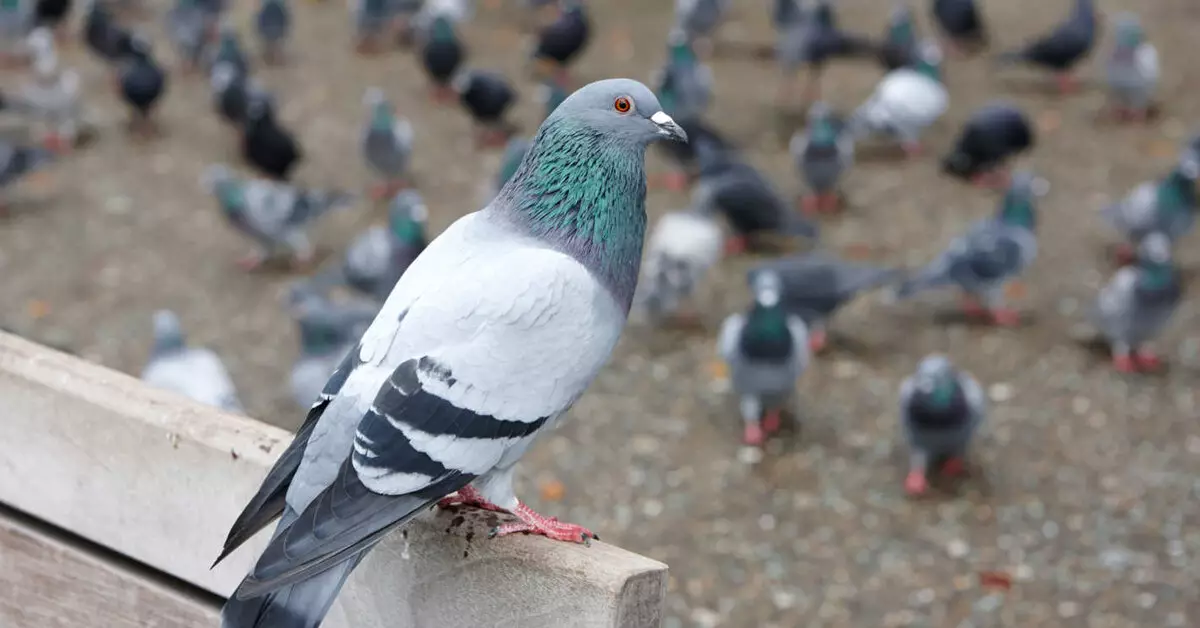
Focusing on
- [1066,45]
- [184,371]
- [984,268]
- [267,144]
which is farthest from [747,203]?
[1066,45]

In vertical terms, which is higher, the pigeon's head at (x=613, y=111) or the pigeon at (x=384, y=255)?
the pigeon's head at (x=613, y=111)

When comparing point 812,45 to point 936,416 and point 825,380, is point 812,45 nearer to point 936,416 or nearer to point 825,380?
point 825,380

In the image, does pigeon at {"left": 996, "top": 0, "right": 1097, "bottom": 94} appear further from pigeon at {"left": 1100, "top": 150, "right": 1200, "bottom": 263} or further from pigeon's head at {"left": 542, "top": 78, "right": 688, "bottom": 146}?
pigeon's head at {"left": 542, "top": 78, "right": 688, "bottom": 146}

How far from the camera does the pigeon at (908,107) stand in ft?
26.2

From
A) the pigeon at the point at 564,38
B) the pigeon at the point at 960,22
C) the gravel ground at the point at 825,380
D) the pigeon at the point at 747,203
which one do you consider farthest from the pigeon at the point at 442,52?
the pigeon at the point at 960,22

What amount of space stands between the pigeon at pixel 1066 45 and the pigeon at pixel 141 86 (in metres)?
5.24

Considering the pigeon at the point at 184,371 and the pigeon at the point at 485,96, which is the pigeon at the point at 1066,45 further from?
the pigeon at the point at 184,371

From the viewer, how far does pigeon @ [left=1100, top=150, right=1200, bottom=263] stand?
259 inches

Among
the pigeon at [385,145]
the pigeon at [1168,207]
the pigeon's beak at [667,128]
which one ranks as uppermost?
the pigeon's beak at [667,128]

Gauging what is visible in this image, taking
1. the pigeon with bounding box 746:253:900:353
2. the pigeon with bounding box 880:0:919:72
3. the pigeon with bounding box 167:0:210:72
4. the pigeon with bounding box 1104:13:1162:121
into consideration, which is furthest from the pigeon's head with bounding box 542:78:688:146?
the pigeon with bounding box 167:0:210:72

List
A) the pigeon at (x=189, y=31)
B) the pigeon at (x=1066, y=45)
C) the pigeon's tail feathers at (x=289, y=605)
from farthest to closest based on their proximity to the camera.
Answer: the pigeon at (x=189, y=31), the pigeon at (x=1066, y=45), the pigeon's tail feathers at (x=289, y=605)

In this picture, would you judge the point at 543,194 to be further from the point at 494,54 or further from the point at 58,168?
the point at 494,54

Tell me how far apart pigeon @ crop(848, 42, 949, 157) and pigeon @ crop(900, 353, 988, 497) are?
3229mm

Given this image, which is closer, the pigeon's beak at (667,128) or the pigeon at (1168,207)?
the pigeon's beak at (667,128)
